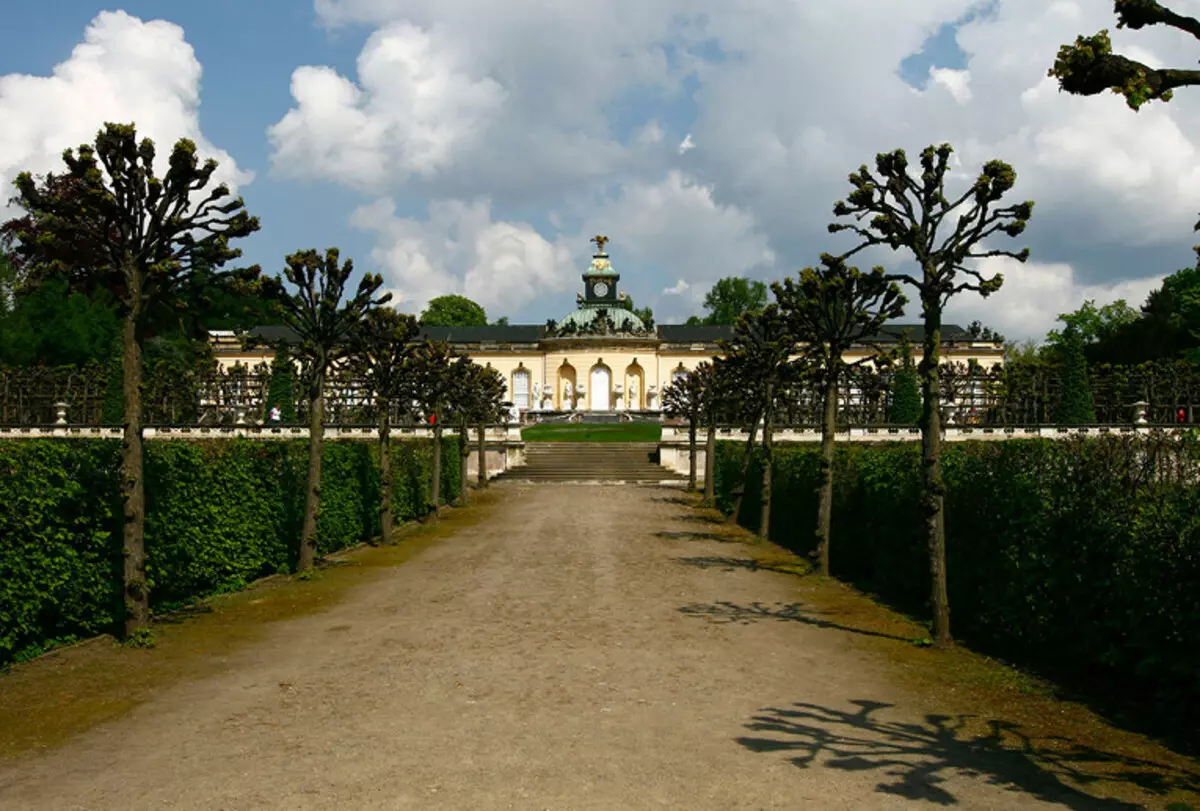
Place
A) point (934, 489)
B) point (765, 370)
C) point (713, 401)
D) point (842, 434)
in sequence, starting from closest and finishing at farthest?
point (934, 489) → point (765, 370) → point (713, 401) → point (842, 434)

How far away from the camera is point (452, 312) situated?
12012 centimetres

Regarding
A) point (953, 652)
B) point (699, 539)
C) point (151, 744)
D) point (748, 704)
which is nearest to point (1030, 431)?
point (699, 539)

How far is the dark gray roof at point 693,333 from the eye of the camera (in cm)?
9494

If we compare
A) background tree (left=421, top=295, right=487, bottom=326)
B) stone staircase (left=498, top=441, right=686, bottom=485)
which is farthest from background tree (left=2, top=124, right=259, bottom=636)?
background tree (left=421, top=295, right=487, bottom=326)

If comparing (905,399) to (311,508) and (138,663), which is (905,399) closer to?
(311,508)

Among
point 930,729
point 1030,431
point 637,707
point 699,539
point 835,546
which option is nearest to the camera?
point 930,729

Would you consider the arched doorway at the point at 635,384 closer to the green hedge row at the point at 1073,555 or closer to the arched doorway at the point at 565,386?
the arched doorway at the point at 565,386

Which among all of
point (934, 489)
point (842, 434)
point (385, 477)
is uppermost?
point (842, 434)

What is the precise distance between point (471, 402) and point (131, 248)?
24031 millimetres

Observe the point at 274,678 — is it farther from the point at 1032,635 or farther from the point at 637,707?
the point at 1032,635

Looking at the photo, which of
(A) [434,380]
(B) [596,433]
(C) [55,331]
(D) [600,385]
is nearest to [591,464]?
(B) [596,433]

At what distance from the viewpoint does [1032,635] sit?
10492 mm

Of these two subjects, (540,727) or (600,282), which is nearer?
(540,727)

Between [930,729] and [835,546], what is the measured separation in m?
11.0
